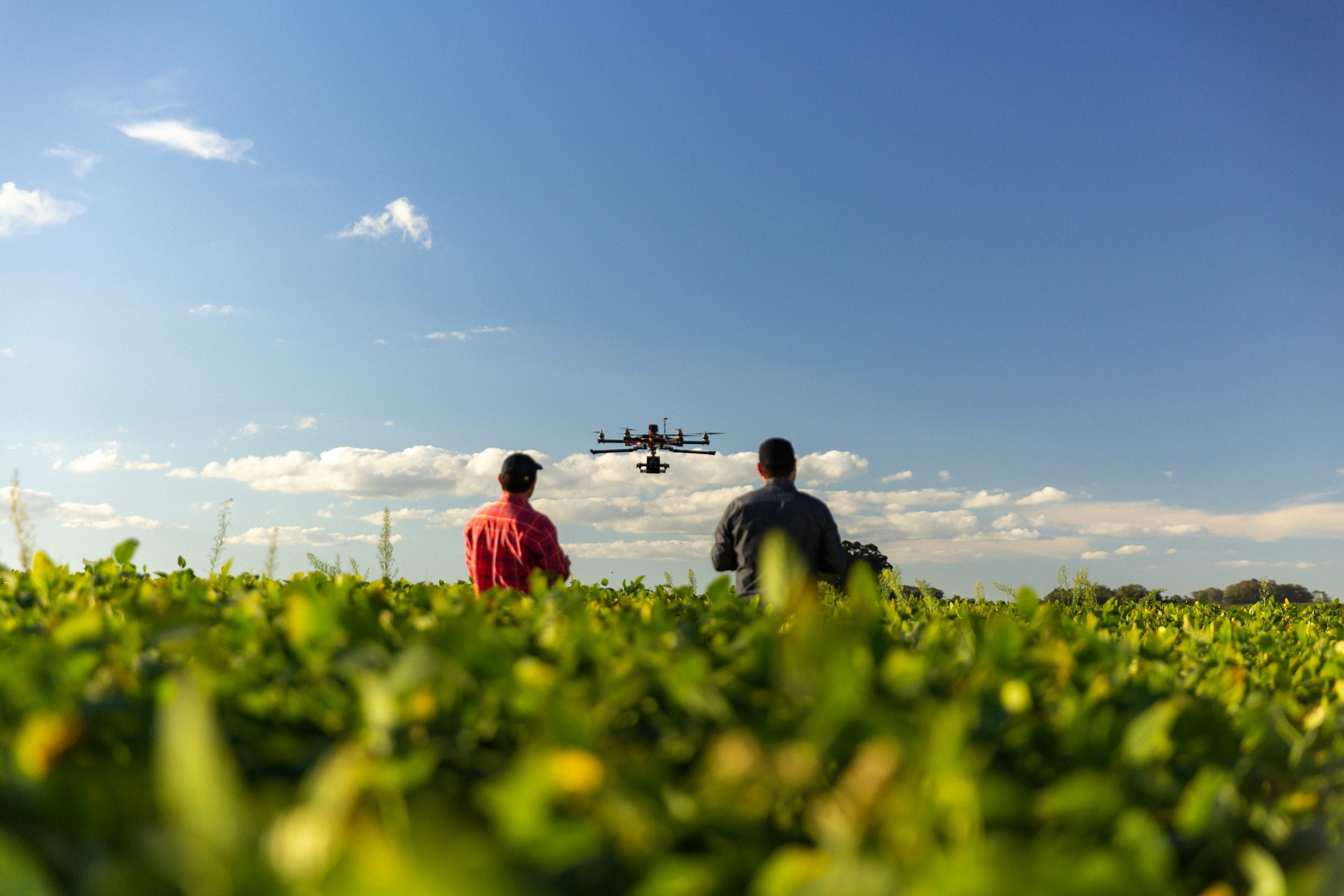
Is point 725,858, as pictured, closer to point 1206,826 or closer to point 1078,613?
point 1206,826

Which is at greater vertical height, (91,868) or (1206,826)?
(91,868)

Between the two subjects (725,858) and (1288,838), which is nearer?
(725,858)

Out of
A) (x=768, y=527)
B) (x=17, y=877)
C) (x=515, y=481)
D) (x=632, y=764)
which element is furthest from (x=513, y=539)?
(x=17, y=877)

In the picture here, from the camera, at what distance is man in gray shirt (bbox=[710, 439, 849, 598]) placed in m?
7.40

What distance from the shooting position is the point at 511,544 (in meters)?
7.15

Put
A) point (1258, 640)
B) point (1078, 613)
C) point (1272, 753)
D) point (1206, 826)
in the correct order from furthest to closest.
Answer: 1. point (1078, 613)
2. point (1258, 640)
3. point (1272, 753)
4. point (1206, 826)

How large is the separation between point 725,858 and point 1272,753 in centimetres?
149

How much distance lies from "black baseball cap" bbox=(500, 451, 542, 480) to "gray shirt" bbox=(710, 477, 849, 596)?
5.53ft

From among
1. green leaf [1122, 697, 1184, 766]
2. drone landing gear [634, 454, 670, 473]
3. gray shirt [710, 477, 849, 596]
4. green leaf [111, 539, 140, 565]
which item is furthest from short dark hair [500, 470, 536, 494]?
drone landing gear [634, 454, 670, 473]

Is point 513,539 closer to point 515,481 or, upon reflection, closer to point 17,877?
point 515,481

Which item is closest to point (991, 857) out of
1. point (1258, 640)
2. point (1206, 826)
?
point (1206, 826)

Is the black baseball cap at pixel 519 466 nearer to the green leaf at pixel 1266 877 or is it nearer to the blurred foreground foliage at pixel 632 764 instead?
the blurred foreground foliage at pixel 632 764

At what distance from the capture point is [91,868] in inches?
42.6

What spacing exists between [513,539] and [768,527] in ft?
6.87
